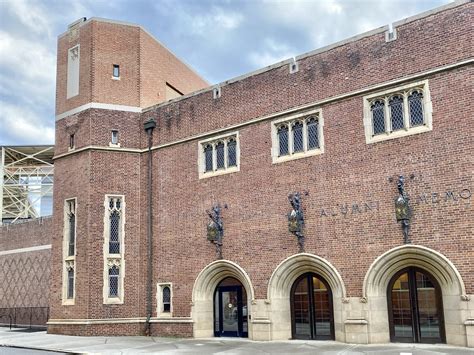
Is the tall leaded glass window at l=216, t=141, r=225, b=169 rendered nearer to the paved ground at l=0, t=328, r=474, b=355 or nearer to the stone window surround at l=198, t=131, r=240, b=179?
the stone window surround at l=198, t=131, r=240, b=179

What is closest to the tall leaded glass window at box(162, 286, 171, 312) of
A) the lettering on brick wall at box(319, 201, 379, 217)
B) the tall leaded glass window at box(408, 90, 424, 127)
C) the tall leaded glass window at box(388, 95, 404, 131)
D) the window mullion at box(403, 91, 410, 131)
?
the lettering on brick wall at box(319, 201, 379, 217)

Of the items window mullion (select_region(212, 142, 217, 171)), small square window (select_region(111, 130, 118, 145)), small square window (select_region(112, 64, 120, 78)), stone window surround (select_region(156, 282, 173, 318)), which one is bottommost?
stone window surround (select_region(156, 282, 173, 318))

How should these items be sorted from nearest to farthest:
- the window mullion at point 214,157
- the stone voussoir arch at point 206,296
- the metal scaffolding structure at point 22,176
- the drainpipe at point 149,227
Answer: the stone voussoir arch at point 206,296
the window mullion at point 214,157
the drainpipe at point 149,227
the metal scaffolding structure at point 22,176

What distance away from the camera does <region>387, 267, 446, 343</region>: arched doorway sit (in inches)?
545

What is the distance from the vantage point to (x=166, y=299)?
19.1m

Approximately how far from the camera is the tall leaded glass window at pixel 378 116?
15102 millimetres

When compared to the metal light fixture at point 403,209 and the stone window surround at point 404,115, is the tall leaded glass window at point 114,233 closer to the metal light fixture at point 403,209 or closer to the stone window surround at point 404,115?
the stone window surround at point 404,115

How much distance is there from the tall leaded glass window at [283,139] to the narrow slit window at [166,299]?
6.18 m

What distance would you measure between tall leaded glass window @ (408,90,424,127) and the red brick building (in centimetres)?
3

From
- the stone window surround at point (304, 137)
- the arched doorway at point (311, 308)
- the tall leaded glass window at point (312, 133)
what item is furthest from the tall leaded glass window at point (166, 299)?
the tall leaded glass window at point (312, 133)

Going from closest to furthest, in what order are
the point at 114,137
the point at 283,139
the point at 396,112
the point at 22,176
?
the point at 396,112 → the point at 283,139 → the point at 114,137 → the point at 22,176

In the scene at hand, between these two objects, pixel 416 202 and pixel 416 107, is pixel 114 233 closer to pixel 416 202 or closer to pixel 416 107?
pixel 416 202

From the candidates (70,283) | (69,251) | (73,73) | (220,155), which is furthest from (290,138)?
(73,73)

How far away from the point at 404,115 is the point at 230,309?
818cm
